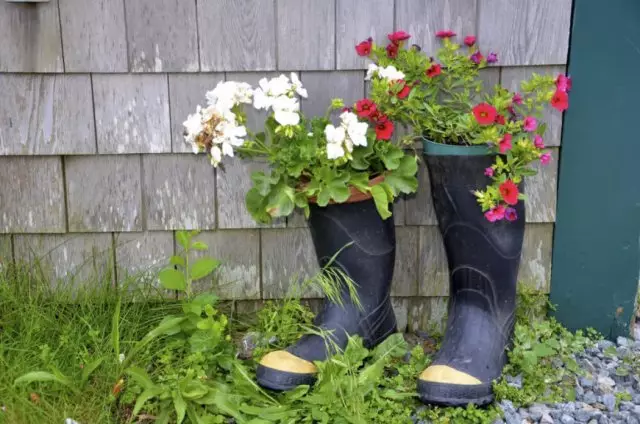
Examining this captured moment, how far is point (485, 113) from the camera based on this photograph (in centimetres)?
172

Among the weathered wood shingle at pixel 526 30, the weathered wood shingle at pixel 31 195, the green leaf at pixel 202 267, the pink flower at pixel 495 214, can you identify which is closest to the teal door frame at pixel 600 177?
the weathered wood shingle at pixel 526 30

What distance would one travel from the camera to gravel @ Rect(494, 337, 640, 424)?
68.9 inches

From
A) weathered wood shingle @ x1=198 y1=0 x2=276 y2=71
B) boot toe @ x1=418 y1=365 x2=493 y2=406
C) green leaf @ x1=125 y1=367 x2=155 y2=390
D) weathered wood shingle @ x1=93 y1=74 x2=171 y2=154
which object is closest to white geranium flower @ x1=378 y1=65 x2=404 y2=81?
weathered wood shingle @ x1=198 y1=0 x2=276 y2=71

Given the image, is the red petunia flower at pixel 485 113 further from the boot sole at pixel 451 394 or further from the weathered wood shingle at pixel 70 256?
the weathered wood shingle at pixel 70 256

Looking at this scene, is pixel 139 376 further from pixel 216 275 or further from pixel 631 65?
pixel 631 65

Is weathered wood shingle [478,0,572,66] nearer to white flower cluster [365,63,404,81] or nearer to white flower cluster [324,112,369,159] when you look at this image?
white flower cluster [365,63,404,81]

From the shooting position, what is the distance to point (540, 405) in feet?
5.93

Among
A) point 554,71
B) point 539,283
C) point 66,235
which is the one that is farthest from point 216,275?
point 554,71

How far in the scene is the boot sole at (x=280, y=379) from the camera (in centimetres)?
179

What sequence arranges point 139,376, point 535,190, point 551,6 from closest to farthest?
1. point 139,376
2. point 551,6
3. point 535,190

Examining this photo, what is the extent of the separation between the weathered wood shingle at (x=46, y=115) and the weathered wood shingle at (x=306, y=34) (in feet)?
1.86

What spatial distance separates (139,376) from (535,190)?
1.21 metres

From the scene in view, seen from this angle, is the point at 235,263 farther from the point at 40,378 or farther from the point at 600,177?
the point at 600,177

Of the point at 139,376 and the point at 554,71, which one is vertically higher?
the point at 554,71
